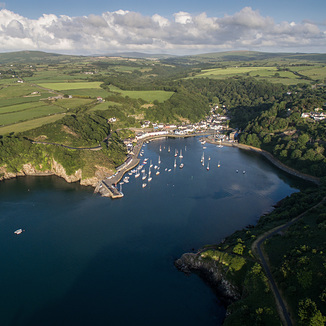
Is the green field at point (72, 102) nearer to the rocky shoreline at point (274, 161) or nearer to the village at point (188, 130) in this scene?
the village at point (188, 130)

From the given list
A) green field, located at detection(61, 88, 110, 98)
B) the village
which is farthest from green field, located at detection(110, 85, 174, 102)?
the village

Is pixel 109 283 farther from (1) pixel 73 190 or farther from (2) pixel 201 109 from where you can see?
(2) pixel 201 109

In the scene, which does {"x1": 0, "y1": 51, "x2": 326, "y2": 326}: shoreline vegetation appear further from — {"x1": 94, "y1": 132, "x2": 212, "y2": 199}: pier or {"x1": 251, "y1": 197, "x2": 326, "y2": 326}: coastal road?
{"x1": 94, "y1": 132, "x2": 212, "y2": 199}: pier

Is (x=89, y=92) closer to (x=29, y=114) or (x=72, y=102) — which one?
(x=72, y=102)

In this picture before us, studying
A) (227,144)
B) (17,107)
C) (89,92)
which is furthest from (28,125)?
(227,144)

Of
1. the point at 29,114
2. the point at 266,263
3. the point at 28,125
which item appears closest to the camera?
the point at 266,263

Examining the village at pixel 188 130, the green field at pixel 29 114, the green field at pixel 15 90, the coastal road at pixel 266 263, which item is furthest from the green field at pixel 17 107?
the coastal road at pixel 266 263

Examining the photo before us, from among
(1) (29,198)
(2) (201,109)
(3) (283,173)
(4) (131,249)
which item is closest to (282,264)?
(4) (131,249)
